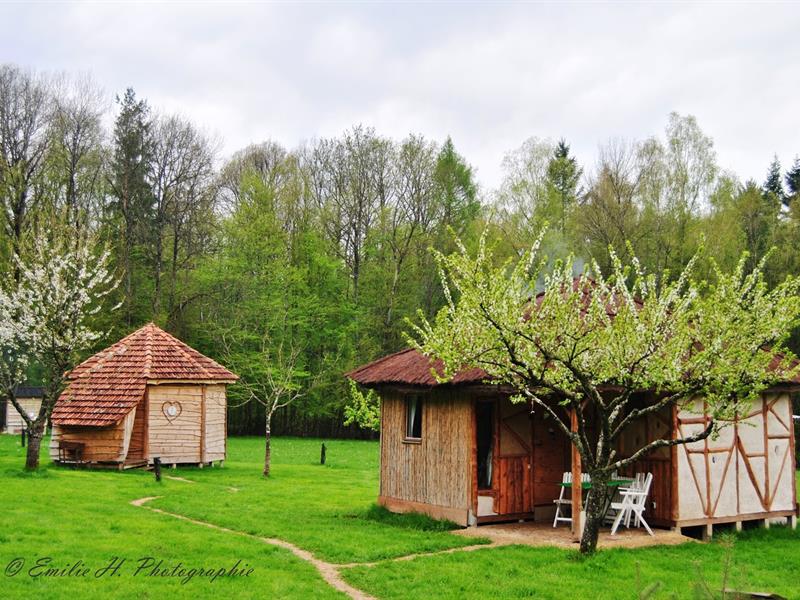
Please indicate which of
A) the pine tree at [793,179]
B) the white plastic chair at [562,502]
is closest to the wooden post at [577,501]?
the white plastic chair at [562,502]

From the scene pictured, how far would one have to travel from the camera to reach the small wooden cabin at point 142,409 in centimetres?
2355

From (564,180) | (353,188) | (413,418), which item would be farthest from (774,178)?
(413,418)

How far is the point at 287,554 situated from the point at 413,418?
15.4ft

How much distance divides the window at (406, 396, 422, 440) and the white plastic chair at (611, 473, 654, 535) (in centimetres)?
392

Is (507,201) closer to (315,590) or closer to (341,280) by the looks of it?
(341,280)

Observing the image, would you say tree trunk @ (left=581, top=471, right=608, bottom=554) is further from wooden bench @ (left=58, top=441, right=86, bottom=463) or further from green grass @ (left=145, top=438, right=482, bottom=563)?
wooden bench @ (left=58, top=441, right=86, bottom=463)

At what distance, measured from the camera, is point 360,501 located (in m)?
19.1

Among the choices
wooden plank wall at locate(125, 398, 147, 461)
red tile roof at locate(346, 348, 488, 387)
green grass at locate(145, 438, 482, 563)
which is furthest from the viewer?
wooden plank wall at locate(125, 398, 147, 461)

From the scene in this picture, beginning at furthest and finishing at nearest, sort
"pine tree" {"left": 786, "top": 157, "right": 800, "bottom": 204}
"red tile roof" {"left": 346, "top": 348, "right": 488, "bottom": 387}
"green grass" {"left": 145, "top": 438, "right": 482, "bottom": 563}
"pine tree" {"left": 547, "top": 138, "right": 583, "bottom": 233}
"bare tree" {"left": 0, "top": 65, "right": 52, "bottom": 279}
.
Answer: "pine tree" {"left": 786, "top": 157, "right": 800, "bottom": 204} → "pine tree" {"left": 547, "top": 138, "right": 583, "bottom": 233} → "bare tree" {"left": 0, "top": 65, "right": 52, "bottom": 279} → "red tile roof" {"left": 346, "top": 348, "right": 488, "bottom": 387} → "green grass" {"left": 145, "top": 438, "right": 482, "bottom": 563}

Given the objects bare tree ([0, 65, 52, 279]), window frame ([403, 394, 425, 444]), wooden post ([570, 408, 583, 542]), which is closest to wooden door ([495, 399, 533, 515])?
→ window frame ([403, 394, 425, 444])

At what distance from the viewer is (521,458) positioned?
52.5 ft

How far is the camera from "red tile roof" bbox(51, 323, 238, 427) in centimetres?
2359

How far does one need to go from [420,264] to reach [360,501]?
2514 cm

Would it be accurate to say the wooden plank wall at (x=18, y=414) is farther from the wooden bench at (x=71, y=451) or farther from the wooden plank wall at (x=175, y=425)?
the wooden plank wall at (x=175, y=425)
